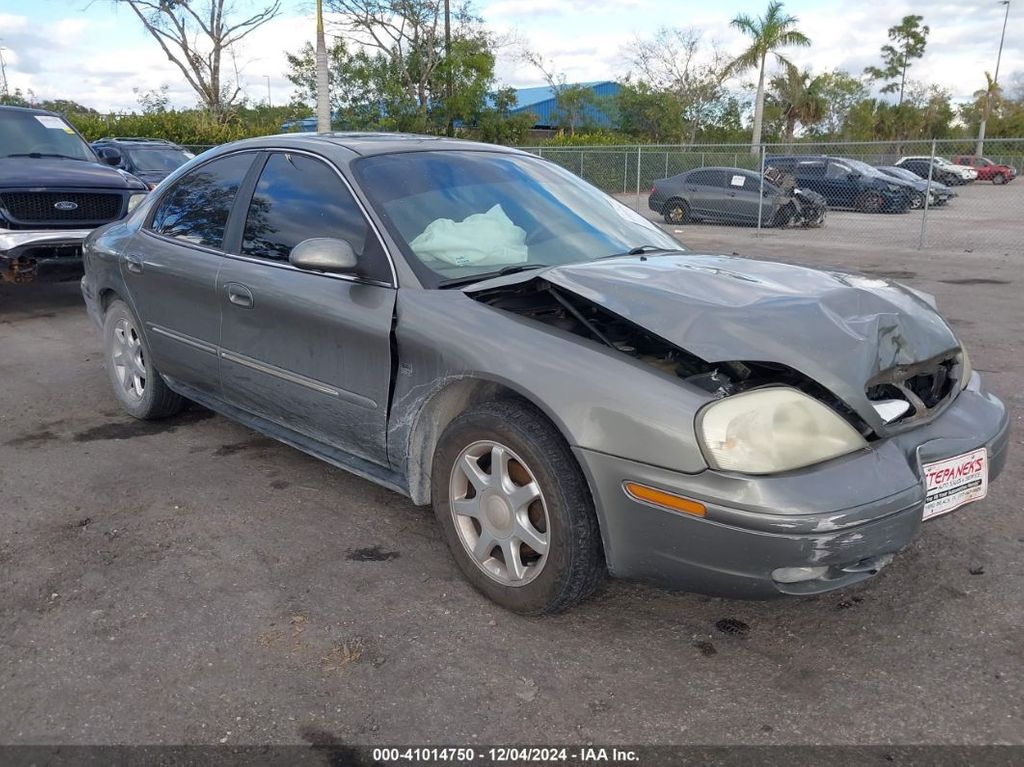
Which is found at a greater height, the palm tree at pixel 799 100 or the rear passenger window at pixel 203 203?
the palm tree at pixel 799 100

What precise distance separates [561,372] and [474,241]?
97cm

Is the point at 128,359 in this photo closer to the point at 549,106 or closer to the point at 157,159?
the point at 157,159

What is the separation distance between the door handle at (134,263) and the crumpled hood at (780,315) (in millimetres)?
2554

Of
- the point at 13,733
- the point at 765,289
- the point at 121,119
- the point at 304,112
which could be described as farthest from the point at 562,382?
the point at 304,112

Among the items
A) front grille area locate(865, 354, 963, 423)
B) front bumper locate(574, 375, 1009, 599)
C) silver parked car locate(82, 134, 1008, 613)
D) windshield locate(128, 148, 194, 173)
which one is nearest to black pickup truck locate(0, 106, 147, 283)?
silver parked car locate(82, 134, 1008, 613)

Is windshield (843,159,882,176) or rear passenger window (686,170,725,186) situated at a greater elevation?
windshield (843,159,882,176)

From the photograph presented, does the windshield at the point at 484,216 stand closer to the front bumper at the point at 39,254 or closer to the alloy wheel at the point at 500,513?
the alloy wheel at the point at 500,513

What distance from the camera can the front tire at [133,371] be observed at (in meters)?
A: 4.62

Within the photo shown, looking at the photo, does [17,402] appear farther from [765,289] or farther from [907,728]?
[907,728]

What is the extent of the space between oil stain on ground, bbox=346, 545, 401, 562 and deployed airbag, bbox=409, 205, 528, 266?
3.85 ft

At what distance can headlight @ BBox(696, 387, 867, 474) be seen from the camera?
2275mm

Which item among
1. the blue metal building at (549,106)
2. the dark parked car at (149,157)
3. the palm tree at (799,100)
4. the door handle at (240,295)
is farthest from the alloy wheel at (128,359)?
the palm tree at (799,100)

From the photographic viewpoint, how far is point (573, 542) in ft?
8.25

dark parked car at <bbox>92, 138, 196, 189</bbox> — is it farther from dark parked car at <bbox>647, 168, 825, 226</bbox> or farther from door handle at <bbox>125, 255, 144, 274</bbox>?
dark parked car at <bbox>647, 168, 825, 226</bbox>
